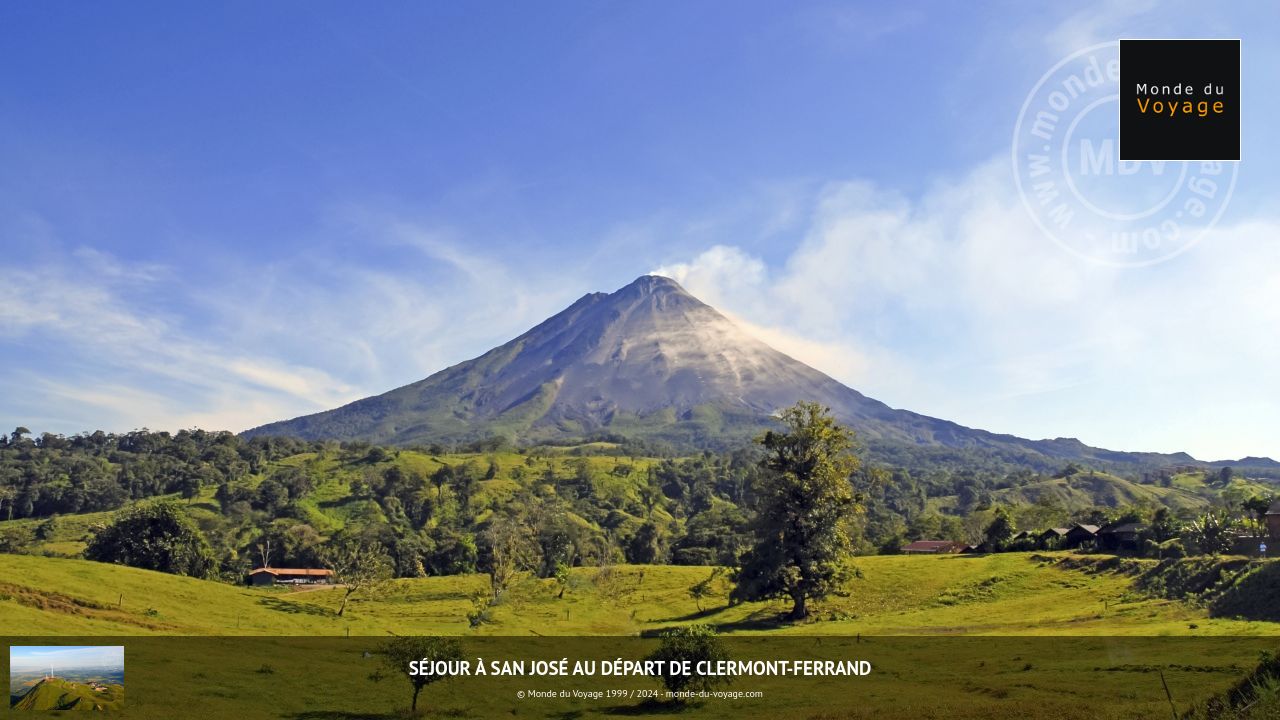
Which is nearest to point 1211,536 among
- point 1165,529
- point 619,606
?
point 1165,529

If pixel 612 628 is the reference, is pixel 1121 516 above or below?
above

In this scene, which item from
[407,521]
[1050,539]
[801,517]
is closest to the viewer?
[801,517]

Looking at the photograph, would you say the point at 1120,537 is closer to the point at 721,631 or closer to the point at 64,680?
the point at 721,631

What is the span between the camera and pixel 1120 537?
3541 inches

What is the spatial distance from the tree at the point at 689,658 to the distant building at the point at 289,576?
3593 inches

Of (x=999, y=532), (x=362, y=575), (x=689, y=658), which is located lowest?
(x=362, y=575)

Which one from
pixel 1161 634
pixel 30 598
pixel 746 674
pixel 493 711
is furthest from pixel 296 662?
pixel 1161 634

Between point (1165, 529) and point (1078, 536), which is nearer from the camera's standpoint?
point (1165, 529)

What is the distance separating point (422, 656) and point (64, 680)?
45.2ft

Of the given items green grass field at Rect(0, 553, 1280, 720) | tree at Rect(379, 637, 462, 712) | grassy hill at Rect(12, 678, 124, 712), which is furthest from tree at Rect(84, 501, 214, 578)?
tree at Rect(379, 637, 462, 712)

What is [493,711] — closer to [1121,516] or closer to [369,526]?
[1121,516]

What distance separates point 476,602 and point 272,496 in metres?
120

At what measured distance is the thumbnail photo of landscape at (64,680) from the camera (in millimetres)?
30484

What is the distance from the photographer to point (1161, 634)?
45.5 m
